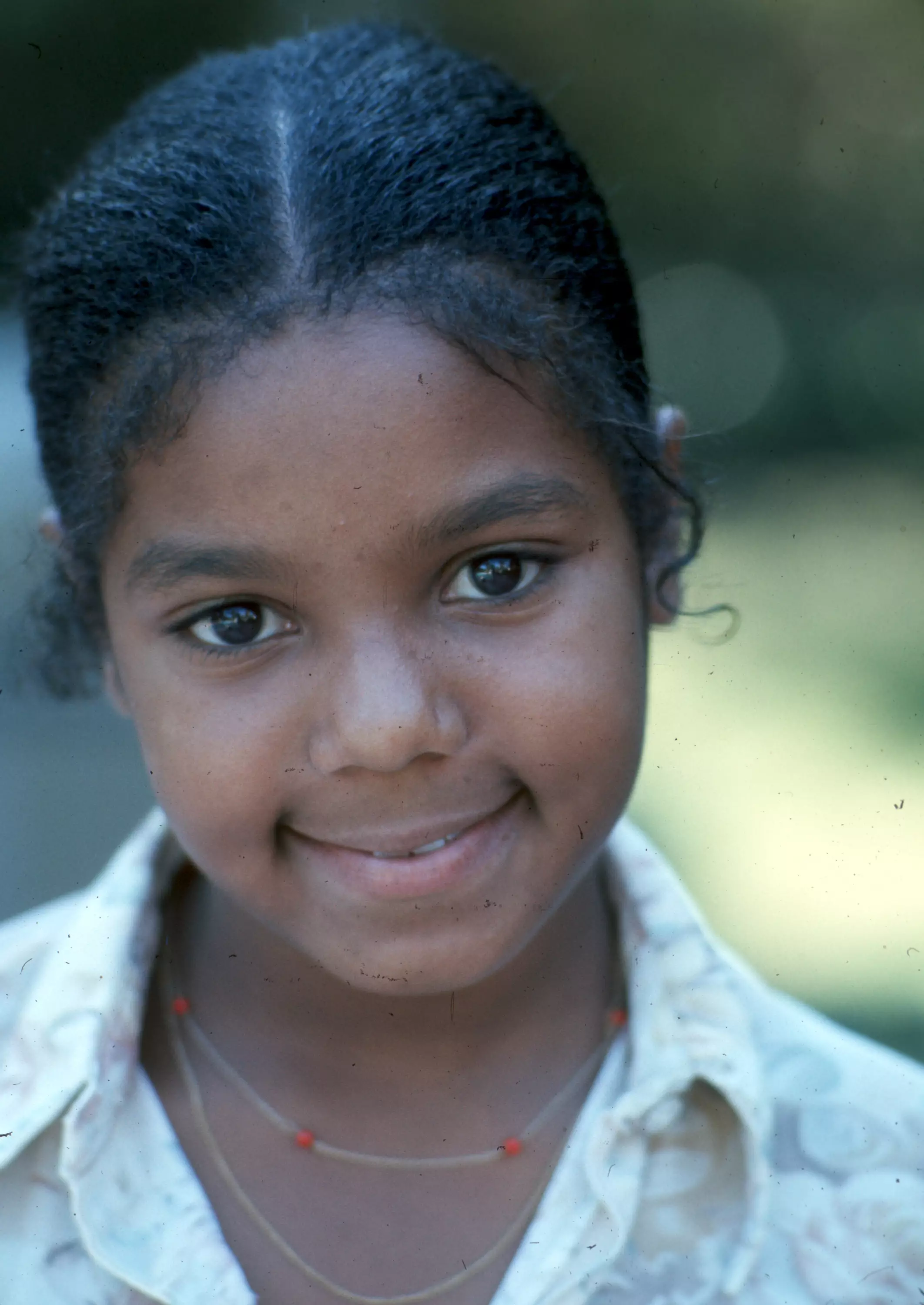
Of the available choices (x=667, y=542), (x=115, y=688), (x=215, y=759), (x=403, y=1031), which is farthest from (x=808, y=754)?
(x=215, y=759)

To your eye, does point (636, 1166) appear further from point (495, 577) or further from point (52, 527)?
point (52, 527)

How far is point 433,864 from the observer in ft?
3.69

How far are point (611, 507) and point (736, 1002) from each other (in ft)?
1.45

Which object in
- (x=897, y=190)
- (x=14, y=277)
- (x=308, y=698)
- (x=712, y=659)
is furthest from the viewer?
(x=897, y=190)

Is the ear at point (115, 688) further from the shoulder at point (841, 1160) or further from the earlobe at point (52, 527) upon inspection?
the shoulder at point (841, 1160)

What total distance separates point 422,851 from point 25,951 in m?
0.48

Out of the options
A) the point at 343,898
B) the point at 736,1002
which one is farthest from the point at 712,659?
the point at 343,898

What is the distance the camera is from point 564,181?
1.22m

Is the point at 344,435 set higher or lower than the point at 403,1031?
higher

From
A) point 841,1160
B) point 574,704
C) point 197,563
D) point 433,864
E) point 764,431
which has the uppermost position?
point 197,563

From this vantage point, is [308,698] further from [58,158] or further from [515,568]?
[58,158]

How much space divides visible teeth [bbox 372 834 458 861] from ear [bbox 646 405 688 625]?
31 centimetres

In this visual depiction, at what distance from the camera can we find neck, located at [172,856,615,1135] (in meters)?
1.29

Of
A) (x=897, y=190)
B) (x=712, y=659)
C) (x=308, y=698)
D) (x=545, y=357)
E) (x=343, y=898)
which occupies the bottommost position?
(x=712, y=659)
